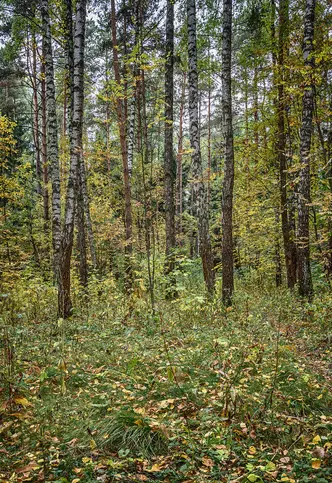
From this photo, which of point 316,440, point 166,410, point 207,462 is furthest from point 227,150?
point 207,462

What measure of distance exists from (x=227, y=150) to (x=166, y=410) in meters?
6.64

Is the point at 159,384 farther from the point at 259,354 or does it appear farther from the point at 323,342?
the point at 323,342

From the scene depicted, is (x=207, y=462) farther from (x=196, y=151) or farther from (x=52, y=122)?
(x=52, y=122)

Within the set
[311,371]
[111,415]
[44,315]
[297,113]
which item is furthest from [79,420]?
[297,113]

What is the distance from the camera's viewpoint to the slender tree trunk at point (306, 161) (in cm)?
831

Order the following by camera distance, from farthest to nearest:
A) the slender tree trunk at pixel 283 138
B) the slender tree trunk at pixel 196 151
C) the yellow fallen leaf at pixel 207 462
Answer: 1. the slender tree trunk at pixel 283 138
2. the slender tree trunk at pixel 196 151
3. the yellow fallen leaf at pixel 207 462

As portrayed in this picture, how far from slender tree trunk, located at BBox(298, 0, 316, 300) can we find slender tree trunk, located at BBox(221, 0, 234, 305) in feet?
5.78

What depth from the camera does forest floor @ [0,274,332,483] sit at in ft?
9.05

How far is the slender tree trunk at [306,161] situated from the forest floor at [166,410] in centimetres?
332

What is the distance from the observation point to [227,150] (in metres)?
8.55

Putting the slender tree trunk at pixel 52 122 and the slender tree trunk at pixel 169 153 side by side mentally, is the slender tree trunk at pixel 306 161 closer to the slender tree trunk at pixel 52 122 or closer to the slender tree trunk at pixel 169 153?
the slender tree trunk at pixel 169 153

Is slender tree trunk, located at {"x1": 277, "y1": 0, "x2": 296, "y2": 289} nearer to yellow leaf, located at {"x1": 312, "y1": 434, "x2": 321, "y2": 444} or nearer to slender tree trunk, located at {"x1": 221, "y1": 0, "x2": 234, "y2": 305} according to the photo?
slender tree trunk, located at {"x1": 221, "y1": 0, "x2": 234, "y2": 305}

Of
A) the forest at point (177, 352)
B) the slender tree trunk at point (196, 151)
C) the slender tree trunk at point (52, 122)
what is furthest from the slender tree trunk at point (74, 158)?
the slender tree trunk at point (196, 151)

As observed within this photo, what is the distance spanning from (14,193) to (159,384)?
9.44 meters
